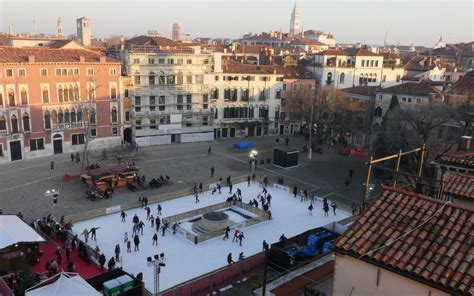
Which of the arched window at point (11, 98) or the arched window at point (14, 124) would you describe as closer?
the arched window at point (11, 98)

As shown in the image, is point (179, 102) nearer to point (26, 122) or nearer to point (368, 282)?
point (26, 122)

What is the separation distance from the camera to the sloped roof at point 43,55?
40800 mm

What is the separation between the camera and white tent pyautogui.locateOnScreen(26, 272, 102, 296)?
52.2 ft

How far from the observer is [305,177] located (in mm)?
39469

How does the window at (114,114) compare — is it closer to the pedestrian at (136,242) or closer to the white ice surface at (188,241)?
the white ice surface at (188,241)

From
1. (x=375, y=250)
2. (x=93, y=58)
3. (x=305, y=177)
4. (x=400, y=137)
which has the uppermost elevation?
(x=93, y=58)

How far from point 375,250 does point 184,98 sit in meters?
46.9

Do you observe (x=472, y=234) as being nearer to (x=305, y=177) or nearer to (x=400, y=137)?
(x=400, y=137)

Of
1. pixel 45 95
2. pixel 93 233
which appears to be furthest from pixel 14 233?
pixel 45 95

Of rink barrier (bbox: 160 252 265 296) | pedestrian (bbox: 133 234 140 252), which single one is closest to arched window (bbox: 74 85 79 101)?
pedestrian (bbox: 133 234 140 252)

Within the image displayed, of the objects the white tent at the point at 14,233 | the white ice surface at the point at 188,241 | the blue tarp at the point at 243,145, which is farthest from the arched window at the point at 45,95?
the white tent at the point at 14,233

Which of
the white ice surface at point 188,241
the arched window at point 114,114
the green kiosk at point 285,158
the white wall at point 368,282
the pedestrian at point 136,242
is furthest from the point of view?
the arched window at point 114,114

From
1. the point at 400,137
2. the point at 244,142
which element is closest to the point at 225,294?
the point at 400,137

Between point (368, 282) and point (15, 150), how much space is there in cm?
4172
